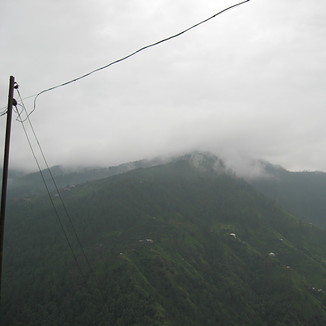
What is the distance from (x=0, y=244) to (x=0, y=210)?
1.81 meters

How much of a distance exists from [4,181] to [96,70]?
7198 millimetres

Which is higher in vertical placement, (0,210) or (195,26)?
(195,26)

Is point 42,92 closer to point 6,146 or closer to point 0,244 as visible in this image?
point 6,146

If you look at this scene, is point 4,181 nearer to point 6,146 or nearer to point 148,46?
point 6,146

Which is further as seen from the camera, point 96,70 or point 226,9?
point 96,70

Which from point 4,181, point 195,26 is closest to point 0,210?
point 4,181

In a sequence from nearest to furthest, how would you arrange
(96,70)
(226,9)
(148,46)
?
(226,9)
(148,46)
(96,70)

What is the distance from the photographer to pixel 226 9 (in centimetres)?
1398

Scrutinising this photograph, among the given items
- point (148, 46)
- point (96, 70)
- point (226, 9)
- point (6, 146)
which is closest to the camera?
point (226, 9)

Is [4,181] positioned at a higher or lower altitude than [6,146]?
lower

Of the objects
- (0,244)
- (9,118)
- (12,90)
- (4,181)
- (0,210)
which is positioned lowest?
(0,244)

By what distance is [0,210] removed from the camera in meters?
17.1

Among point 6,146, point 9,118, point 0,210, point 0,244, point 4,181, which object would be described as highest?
point 9,118

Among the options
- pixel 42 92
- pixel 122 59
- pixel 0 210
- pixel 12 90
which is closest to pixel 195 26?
pixel 122 59
